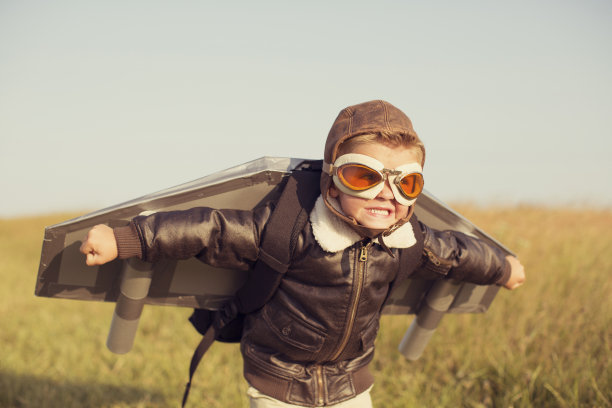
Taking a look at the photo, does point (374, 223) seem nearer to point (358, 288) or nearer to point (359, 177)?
point (359, 177)

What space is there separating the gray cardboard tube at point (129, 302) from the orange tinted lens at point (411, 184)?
1.24 metres

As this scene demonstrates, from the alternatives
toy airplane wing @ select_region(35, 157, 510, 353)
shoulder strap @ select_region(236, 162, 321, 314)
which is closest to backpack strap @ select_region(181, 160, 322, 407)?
shoulder strap @ select_region(236, 162, 321, 314)

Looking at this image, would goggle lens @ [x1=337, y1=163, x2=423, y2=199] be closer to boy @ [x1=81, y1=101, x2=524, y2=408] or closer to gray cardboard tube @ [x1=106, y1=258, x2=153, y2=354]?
boy @ [x1=81, y1=101, x2=524, y2=408]

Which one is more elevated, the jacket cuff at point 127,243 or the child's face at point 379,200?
the child's face at point 379,200

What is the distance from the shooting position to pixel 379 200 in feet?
7.48

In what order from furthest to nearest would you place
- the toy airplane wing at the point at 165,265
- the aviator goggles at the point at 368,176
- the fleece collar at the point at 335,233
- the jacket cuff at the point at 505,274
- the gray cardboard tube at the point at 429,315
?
the gray cardboard tube at the point at 429,315 → the jacket cuff at the point at 505,274 → the toy airplane wing at the point at 165,265 → the fleece collar at the point at 335,233 → the aviator goggles at the point at 368,176

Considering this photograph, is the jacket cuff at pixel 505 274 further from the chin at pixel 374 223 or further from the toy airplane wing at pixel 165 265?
the chin at pixel 374 223

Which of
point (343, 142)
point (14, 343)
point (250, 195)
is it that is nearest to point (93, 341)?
point (14, 343)

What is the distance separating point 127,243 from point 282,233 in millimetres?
645

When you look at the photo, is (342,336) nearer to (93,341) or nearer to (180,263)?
(180,263)

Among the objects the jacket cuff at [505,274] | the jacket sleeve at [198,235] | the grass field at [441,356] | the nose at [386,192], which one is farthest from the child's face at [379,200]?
the grass field at [441,356]

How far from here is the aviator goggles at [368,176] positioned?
2201 mm

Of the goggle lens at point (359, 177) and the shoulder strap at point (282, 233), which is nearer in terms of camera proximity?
the goggle lens at point (359, 177)

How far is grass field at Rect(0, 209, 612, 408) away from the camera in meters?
4.01
